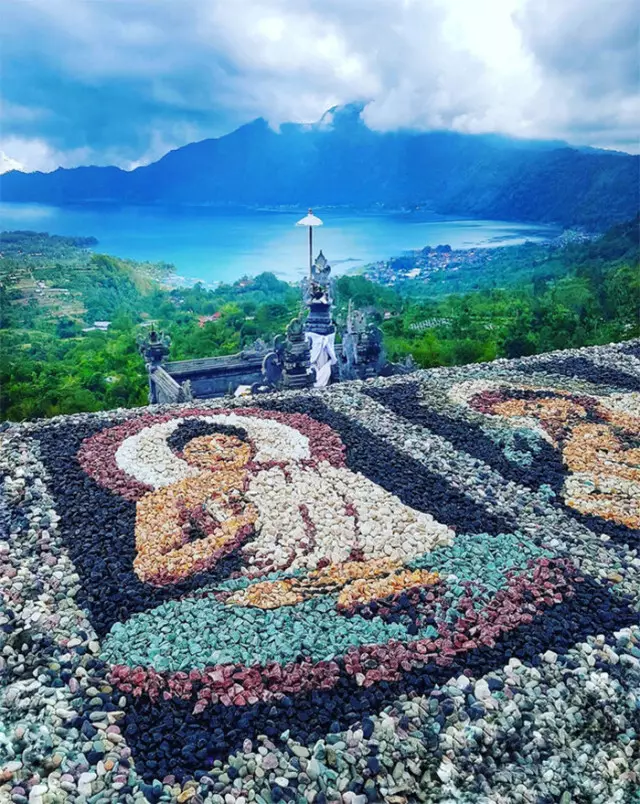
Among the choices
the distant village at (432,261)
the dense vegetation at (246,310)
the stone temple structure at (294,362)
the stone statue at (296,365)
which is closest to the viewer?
the stone statue at (296,365)

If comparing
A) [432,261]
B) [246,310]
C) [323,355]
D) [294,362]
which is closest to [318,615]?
[294,362]

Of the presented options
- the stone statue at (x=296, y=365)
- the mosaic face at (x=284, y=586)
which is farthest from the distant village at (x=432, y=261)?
the mosaic face at (x=284, y=586)

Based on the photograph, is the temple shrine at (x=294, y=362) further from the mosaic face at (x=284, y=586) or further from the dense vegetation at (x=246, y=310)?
the mosaic face at (x=284, y=586)

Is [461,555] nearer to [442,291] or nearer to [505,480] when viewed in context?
[505,480]

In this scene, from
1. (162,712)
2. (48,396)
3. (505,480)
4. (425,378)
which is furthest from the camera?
(48,396)

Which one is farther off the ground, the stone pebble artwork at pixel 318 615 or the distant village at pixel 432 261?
the distant village at pixel 432 261

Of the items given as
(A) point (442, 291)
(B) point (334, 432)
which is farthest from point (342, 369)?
(A) point (442, 291)

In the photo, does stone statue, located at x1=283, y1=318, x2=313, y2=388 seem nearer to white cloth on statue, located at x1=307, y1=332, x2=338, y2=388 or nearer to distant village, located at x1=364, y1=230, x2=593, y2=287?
white cloth on statue, located at x1=307, y1=332, x2=338, y2=388
